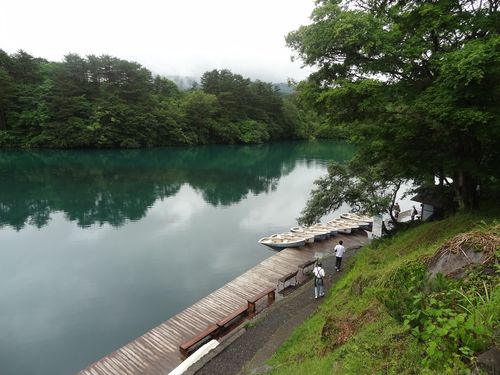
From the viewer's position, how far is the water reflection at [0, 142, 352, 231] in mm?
27453

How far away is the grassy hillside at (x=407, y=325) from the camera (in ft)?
10.5

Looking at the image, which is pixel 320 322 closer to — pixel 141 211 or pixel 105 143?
pixel 141 211

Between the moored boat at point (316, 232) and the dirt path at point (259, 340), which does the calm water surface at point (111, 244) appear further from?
the dirt path at point (259, 340)

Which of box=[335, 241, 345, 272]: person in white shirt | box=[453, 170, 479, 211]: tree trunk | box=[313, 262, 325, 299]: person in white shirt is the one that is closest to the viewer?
box=[453, 170, 479, 211]: tree trunk

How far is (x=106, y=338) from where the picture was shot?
12.0 m

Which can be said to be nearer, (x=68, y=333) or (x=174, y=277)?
(x=68, y=333)

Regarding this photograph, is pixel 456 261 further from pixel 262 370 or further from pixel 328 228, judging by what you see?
pixel 328 228

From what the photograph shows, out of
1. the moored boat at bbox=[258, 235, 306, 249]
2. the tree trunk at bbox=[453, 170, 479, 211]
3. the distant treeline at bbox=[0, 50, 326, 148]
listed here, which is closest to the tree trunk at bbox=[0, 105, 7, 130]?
the distant treeline at bbox=[0, 50, 326, 148]

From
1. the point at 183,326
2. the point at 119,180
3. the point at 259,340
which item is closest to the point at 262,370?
the point at 259,340

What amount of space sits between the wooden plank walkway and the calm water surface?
144 centimetres

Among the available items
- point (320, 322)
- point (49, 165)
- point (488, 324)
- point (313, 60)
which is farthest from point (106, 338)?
point (49, 165)

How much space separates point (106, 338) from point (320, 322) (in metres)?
7.90

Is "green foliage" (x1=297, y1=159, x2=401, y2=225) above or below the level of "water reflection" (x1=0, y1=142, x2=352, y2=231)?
above

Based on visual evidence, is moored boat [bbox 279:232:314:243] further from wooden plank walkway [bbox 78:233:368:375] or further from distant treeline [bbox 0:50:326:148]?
distant treeline [bbox 0:50:326:148]
